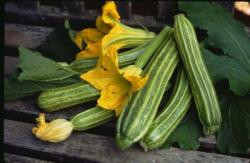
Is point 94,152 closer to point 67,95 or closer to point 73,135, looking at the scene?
point 73,135

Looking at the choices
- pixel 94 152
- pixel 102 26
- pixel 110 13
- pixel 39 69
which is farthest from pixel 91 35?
A: pixel 94 152

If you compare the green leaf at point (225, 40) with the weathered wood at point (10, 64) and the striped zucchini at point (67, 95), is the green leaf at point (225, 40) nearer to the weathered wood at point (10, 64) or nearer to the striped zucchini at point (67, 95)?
the striped zucchini at point (67, 95)

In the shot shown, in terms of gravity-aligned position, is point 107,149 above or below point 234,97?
below

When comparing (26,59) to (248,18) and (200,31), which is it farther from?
(248,18)

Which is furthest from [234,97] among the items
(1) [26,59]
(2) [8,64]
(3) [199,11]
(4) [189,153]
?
(2) [8,64]

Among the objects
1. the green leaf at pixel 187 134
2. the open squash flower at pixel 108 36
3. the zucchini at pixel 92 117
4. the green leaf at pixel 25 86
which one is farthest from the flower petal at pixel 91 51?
the green leaf at pixel 187 134

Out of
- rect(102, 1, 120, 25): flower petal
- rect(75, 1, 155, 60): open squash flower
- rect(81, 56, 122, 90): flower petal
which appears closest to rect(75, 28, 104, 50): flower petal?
rect(75, 1, 155, 60): open squash flower
